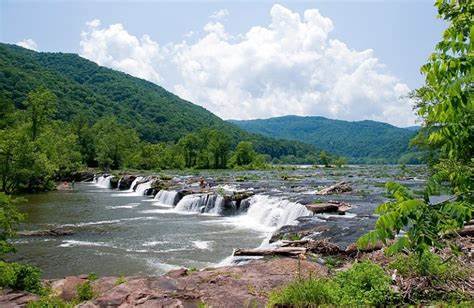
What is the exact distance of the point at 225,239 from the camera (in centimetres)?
2136

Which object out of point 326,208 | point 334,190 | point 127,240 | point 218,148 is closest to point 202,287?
point 127,240

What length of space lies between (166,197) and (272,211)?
50.7 feet

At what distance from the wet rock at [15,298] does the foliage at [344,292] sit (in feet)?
20.1

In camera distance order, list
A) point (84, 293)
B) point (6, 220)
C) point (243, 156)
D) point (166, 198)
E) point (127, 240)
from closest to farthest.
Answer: point (84, 293), point (6, 220), point (127, 240), point (166, 198), point (243, 156)

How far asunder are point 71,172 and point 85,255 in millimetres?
52671

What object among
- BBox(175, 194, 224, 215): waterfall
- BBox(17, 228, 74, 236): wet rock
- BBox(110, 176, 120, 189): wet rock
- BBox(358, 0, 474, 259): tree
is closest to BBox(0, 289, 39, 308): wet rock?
BBox(358, 0, 474, 259): tree

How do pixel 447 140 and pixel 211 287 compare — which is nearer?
pixel 447 140

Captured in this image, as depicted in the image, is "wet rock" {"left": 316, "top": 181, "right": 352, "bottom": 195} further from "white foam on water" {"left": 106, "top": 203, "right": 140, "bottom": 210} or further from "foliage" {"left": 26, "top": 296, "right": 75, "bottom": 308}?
"foliage" {"left": 26, "top": 296, "right": 75, "bottom": 308}

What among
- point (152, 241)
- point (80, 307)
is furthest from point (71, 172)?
point (80, 307)

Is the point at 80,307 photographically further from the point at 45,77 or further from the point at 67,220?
the point at 45,77

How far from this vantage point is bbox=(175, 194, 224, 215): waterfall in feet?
104

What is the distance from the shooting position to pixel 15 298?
955 cm

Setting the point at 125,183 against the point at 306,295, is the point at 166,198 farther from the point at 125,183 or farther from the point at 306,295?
the point at 306,295

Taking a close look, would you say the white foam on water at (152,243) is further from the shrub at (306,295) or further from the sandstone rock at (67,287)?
the shrub at (306,295)
